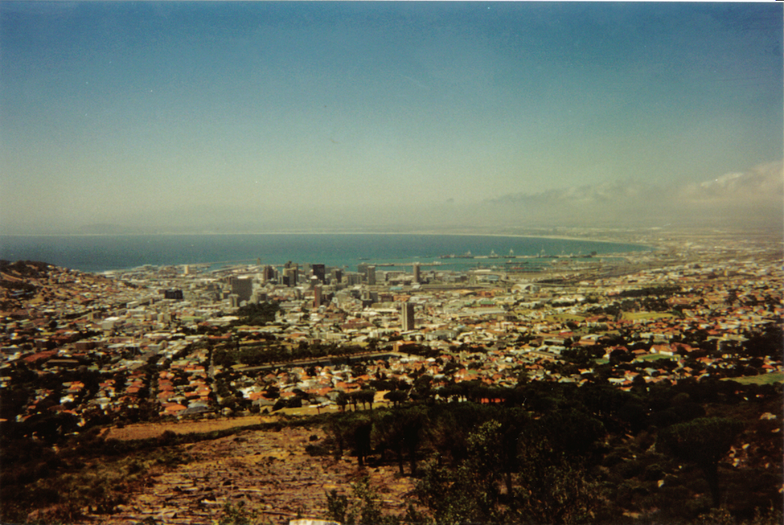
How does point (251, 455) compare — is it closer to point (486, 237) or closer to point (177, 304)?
point (177, 304)

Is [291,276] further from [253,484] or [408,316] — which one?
[253,484]

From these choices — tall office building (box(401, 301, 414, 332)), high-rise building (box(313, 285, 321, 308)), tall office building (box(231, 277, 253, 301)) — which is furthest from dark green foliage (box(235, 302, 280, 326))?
tall office building (box(401, 301, 414, 332))

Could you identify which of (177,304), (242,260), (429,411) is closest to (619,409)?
(429,411)

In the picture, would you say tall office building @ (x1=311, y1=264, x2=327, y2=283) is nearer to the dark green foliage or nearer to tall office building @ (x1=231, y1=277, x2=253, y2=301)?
tall office building @ (x1=231, y1=277, x2=253, y2=301)

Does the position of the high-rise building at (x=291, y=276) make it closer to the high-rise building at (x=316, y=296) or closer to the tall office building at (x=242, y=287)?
the high-rise building at (x=316, y=296)

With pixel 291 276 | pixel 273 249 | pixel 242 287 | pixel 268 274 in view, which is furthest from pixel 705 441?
pixel 273 249

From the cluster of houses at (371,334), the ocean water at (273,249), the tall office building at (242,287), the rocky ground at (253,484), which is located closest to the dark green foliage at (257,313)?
the cluster of houses at (371,334)
